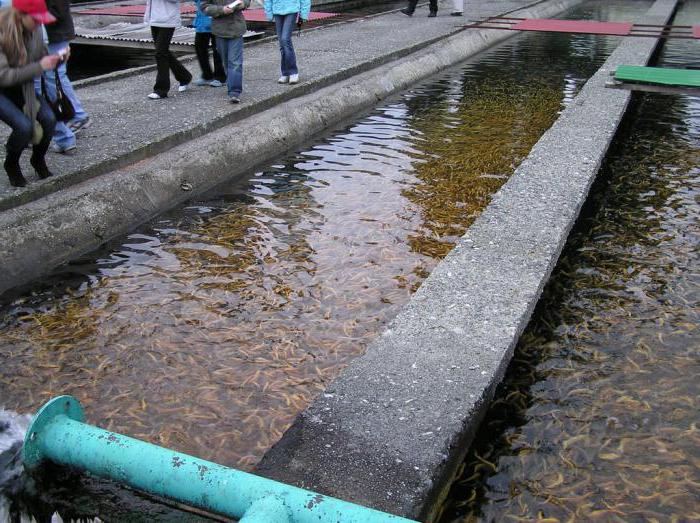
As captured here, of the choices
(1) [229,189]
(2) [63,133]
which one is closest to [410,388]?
(1) [229,189]

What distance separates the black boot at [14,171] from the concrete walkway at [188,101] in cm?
7

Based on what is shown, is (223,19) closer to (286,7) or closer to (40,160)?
(286,7)

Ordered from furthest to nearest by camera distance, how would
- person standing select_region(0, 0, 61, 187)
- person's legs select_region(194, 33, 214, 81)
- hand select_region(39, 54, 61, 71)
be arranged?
person's legs select_region(194, 33, 214, 81) < hand select_region(39, 54, 61, 71) < person standing select_region(0, 0, 61, 187)

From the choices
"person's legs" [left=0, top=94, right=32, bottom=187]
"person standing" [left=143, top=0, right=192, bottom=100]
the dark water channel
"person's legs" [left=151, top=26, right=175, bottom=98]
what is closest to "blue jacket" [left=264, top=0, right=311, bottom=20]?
"person standing" [left=143, top=0, right=192, bottom=100]

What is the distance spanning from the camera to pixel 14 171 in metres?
5.81

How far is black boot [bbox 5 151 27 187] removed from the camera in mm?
5770

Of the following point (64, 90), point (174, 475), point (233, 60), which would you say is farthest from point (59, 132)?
point (174, 475)

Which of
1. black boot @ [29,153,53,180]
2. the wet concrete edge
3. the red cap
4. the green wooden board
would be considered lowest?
the wet concrete edge

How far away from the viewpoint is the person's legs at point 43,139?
5844 millimetres

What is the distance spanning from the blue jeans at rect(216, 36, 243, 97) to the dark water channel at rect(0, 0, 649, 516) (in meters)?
A: 1.21

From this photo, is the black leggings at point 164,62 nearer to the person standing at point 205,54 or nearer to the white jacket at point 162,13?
the white jacket at point 162,13

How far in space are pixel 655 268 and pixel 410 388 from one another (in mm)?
2833

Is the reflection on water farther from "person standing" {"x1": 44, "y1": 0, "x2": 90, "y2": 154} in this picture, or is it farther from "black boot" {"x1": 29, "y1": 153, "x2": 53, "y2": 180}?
"person standing" {"x1": 44, "y1": 0, "x2": 90, "y2": 154}

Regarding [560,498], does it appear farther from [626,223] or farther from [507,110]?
[507,110]
